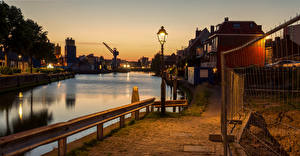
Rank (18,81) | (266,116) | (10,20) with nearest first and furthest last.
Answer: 1. (266,116)
2. (18,81)
3. (10,20)

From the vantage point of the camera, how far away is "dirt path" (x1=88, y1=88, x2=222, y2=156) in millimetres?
6973

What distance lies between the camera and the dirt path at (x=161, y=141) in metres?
6.97

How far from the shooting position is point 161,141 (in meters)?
8.11

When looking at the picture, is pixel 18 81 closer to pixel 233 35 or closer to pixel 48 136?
pixel 233 35

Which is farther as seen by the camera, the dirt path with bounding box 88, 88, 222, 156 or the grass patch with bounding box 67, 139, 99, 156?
the dirt path with bounding box 88, 88, 222, 156

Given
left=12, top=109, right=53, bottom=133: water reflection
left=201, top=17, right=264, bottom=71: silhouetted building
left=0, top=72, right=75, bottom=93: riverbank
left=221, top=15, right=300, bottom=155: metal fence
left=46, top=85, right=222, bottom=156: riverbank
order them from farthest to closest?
left=201, top=17, right=264, bottom=71: silhouetted building, left=0, top=72, right=75, bottom=93: riverbank, left=12, top=109, right=53, bottom=133: water reflection, left=46, top=85, right=222, bottom=156: riverbank, left=221, top=15, right=300, bottom=155: metal fence

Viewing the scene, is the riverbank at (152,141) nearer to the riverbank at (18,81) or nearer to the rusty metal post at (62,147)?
the rusty metal post at (62,147)

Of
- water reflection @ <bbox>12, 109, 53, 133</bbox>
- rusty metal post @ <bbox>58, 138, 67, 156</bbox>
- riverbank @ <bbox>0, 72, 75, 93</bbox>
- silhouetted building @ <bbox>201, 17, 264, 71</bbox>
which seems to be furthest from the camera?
silhouetted building @ <bbox>201, 17, 264, 71</bbox>

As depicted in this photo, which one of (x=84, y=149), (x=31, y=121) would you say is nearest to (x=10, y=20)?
(x=31, y=121)

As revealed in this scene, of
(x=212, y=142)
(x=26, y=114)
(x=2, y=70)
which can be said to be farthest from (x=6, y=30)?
(x=212, y=142)

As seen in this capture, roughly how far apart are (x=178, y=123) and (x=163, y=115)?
232 cm

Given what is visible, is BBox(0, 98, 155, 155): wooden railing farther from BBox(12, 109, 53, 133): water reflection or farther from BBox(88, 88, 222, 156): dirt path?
BBox(12, 109, 53, 133): water reflection

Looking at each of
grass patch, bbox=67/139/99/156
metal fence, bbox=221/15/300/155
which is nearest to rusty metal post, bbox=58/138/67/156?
grass patch, bbox=67/139/99/156

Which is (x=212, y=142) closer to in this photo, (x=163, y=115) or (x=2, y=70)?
(x=163, y=115)
